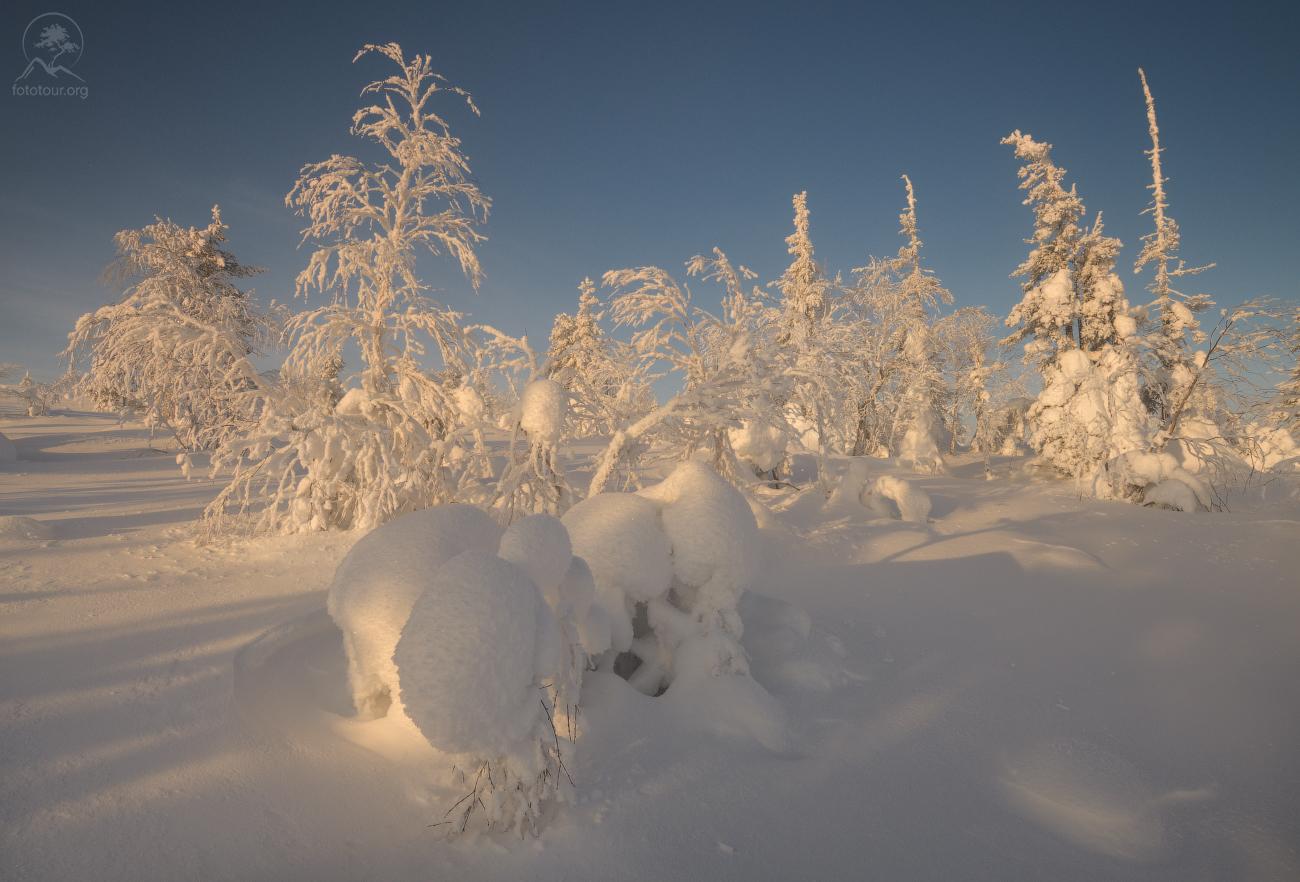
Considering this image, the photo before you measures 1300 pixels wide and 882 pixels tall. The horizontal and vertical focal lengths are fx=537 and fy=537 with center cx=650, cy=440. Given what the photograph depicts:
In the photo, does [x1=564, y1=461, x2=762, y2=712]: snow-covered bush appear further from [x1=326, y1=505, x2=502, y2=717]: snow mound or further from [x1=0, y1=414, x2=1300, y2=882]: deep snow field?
[x1=326, y1=505, x2=502, y2=717]: snow mound

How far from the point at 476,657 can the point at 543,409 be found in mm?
3770

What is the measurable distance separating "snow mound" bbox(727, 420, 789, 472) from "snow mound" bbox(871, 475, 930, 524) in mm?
2923

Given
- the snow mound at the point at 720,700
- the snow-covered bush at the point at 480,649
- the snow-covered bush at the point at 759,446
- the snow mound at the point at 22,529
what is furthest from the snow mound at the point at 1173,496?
the snow mound at the point at 22,529

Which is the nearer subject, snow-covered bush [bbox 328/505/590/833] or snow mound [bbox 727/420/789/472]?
snow-covered bush [bbox 328/505/590/833]

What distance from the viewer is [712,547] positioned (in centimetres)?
388

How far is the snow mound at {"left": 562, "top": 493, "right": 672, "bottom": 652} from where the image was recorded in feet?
11.9

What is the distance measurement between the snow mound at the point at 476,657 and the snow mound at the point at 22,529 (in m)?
6.32

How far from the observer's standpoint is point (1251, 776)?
126 inches

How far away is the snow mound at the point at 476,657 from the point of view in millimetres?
1984

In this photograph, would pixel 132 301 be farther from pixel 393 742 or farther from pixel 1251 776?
pixel 1251 776

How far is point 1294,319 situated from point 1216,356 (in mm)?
1204

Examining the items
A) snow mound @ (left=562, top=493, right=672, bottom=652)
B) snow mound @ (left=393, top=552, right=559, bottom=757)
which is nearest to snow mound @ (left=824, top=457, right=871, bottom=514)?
snow mound @ (left=562, top=493, right=672, bottom=652)

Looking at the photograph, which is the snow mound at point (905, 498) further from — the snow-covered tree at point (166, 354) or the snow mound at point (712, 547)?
the snow-covered tree at point (166, 354)

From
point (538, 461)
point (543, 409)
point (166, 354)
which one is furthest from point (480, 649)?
point (166, 354)
